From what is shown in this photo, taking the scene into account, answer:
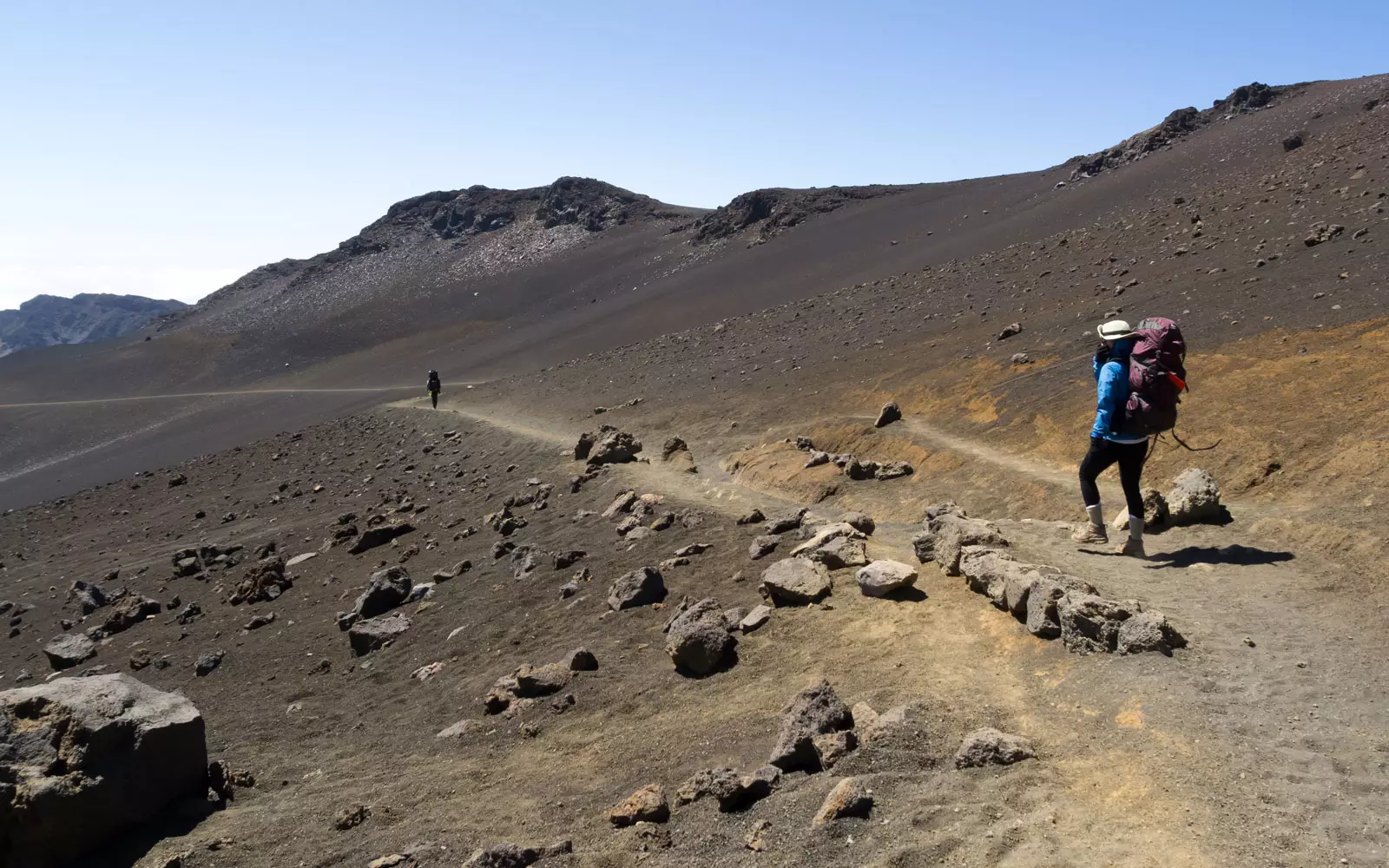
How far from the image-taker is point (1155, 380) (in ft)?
23.1

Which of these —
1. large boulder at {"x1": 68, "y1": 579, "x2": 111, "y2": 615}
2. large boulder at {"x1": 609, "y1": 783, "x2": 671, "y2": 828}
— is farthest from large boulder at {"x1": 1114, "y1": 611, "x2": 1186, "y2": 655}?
large boulder at {"x1": 68, "y1": 579, "x2": 111, "y2": 615}

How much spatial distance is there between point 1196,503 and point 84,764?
8.40m

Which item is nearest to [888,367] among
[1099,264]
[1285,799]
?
[1099,264]

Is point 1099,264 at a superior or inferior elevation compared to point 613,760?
superior

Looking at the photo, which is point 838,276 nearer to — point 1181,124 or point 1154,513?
point 1181,124

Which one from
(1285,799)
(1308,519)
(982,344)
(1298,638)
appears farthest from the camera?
(982,344)

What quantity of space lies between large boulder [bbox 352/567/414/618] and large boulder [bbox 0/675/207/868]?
195 inches

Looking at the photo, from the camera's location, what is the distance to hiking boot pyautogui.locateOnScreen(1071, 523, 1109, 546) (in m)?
7.65

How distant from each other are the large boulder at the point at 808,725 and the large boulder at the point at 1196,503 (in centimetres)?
474

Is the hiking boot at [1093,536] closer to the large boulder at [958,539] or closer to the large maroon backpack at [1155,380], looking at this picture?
the large boulder at [958,539]

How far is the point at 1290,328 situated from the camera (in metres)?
13.2

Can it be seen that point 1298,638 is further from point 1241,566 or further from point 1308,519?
point 1308,519

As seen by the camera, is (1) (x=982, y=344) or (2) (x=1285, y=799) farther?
(1) (x=982, y=344)

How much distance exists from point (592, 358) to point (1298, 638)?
1254 inches
